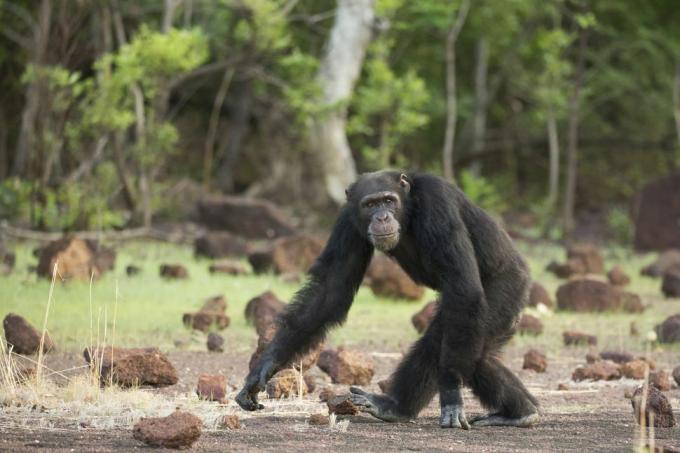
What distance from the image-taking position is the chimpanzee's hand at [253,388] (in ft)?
21.4

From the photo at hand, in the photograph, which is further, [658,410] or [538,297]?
[538,297]

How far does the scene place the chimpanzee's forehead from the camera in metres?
6.83

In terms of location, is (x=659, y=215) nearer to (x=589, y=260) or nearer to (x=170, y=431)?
(x=589, y=260)

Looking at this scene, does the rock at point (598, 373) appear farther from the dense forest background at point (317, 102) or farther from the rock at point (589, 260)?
the dense forest background at point (317, 102)

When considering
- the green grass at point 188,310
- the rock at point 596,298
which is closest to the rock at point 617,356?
the green grass at point 188,310

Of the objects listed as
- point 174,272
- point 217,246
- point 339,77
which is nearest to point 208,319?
point 174,272

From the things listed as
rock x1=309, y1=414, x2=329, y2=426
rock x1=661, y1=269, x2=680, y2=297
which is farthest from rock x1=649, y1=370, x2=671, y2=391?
rock x1=661, y1=269, x2=680, y2=297

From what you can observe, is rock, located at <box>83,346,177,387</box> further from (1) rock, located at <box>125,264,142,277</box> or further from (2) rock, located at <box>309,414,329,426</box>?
(1) rock, located at <box>125,264,142,277</box>

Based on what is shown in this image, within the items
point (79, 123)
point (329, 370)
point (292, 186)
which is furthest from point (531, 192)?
point (329, 370)

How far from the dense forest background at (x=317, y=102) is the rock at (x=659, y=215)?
158cm

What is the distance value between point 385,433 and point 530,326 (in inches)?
192

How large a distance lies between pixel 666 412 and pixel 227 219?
13.5 m

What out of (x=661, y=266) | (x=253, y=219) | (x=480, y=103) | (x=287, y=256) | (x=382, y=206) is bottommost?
(x=382, y=206)

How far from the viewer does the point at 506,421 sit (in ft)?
21.3
